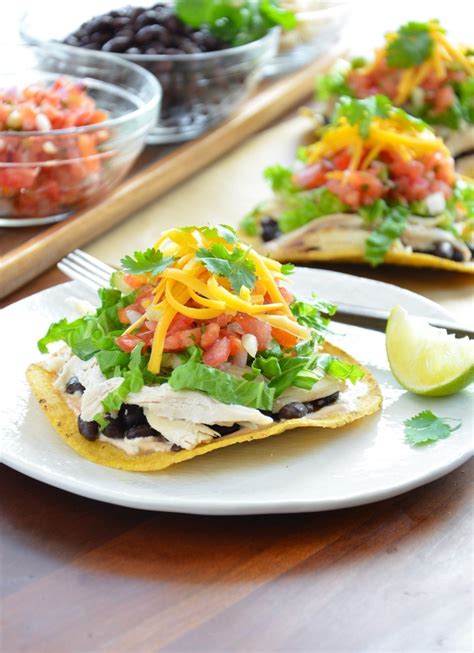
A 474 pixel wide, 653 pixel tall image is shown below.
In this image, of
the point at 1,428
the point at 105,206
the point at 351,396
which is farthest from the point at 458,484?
the point at 105,206

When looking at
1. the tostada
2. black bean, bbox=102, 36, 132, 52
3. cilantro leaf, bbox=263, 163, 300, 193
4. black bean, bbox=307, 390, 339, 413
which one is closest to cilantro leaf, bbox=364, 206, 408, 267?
cilantro leaf, bbox=263, 163, 300, 193

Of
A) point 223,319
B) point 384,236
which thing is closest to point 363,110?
point 384,236

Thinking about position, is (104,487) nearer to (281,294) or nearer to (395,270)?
(281,294)

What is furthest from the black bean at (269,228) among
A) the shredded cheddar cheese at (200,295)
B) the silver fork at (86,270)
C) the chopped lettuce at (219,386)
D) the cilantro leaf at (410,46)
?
the chopped lettuce at (219,386)

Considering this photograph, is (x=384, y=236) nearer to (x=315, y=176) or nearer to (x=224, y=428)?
(x=315, y=176)

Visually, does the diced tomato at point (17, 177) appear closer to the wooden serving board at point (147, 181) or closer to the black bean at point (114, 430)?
the wooden serving board at point (147, 181)

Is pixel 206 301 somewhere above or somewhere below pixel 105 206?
above
